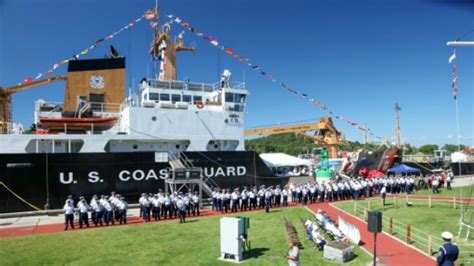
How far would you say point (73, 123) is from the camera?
64.4ft

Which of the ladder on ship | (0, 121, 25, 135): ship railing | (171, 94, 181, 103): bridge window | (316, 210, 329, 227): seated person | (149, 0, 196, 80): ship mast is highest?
(149, 0, 196, 80): ship mast

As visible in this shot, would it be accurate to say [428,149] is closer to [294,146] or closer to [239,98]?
[294,146]

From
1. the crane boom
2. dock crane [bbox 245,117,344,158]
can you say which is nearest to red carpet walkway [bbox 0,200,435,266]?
the crane boom

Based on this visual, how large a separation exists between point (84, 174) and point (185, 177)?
4957 millimetres

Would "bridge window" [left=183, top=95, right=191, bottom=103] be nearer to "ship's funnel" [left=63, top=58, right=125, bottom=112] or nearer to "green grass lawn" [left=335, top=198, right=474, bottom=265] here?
"ship's funnel" [left=63, top=58, right=125, bottom=112]

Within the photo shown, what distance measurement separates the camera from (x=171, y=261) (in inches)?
376

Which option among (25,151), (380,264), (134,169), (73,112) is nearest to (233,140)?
(134,169)

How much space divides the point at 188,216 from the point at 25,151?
28.9 feet

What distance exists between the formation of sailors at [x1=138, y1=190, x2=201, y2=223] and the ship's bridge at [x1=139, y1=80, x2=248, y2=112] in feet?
21.6

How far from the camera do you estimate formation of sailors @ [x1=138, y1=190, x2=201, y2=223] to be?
51.9 ft

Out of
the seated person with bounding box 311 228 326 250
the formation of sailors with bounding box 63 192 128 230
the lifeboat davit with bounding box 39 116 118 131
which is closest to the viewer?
the seated person with bounding box 311 228 326 250

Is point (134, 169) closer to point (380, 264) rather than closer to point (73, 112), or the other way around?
point (73, 112)

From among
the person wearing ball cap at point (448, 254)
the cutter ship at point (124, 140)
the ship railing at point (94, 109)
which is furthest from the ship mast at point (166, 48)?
the person wearing ball cap at point (448, 254)

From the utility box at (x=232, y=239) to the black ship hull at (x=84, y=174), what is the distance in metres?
10.2
